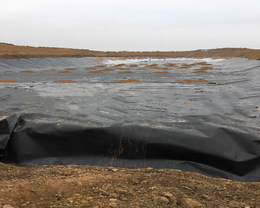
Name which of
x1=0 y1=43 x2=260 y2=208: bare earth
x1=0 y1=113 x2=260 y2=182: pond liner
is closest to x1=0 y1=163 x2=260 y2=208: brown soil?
x1=0 y1=43 x2=260 y2=208: bare earth

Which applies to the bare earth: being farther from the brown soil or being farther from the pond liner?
the pond liner

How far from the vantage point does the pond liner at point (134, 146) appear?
2.98 meters

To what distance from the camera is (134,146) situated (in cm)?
321

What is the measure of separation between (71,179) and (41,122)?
1.53 meters

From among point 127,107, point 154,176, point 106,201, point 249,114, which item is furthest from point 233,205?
point 127,107

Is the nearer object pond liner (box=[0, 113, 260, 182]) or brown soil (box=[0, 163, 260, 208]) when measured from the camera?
brown soil (box=[0, 163, 260, 208])

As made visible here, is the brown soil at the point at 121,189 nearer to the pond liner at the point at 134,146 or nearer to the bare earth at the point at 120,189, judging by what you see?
the bare earth at the point at 120,189

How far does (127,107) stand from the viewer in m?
4.95

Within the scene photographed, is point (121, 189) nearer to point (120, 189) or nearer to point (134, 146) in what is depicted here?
point (120, 189)

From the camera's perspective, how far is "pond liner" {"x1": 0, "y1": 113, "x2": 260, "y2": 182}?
9.79ft

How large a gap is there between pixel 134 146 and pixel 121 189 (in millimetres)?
1087

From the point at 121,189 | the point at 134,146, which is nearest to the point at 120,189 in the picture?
the point at 121,189

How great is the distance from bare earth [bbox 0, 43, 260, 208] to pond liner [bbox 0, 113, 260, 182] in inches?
10.9

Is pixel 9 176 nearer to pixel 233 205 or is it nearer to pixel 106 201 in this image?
pixel 106 201
